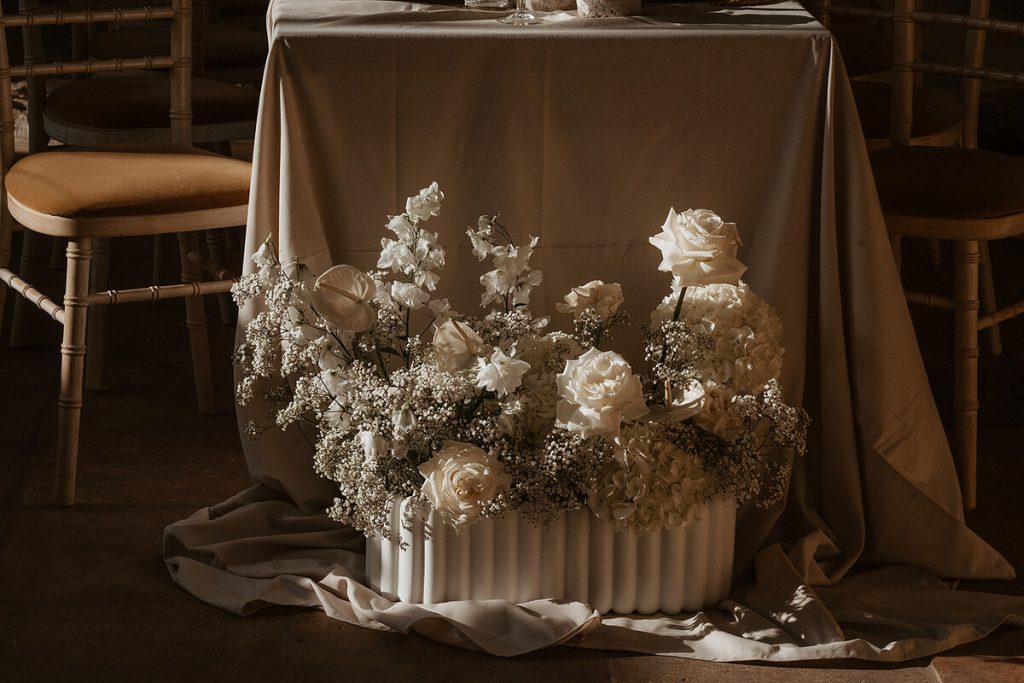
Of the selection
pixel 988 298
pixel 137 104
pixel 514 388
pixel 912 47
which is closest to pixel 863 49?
pixel 988 298

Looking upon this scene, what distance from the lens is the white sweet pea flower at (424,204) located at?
1934 mm

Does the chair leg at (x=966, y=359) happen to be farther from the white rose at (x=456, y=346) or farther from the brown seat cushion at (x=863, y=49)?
the brown seat cushion at (x=863, y=49)

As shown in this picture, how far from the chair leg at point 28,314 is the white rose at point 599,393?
1.81 metres

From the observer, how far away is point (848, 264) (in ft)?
7.09

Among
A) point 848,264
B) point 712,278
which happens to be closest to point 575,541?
point 712,278

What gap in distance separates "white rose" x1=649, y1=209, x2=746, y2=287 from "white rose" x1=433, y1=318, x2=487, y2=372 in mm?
283

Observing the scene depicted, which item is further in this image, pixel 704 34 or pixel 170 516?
pixel 170 516

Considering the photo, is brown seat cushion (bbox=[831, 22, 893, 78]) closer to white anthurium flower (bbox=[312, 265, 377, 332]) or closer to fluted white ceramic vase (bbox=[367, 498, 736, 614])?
fluted white ceramic vase (bbox=[367, 498, 736, 614])

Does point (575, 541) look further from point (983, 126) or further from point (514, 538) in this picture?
point (983, 126)

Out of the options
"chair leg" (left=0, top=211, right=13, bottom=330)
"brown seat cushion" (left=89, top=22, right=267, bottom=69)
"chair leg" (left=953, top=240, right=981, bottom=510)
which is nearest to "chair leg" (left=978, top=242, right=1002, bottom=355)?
"chair leg" (left=953, top=240, right=981, bottom=510)

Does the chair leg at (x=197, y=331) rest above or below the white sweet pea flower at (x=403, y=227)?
below

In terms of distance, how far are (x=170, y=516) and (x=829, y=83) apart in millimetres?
1286

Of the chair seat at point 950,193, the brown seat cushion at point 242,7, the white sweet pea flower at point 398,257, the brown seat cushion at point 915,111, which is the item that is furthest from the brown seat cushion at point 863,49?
the white sweet pea flower at point 398,257

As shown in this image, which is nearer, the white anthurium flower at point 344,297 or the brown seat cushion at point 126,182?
the white anthurium flower at point 344,297
